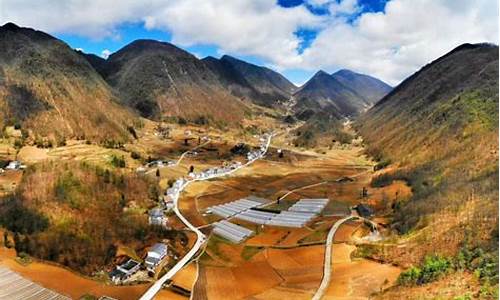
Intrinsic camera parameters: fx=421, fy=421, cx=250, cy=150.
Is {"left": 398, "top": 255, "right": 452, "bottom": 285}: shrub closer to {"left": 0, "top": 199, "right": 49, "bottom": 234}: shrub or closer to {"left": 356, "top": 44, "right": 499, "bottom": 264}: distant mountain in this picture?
{"left": 356, "top": 44, "right": 499, "bottom": 264}: distant mountain

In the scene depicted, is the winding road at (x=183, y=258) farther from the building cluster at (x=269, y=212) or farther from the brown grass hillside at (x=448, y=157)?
the brown grass hillside at (x=448, y=157)

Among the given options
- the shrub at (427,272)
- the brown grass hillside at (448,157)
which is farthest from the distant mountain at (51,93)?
the shrub at (427,272)

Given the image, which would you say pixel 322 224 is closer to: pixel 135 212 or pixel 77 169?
pixel 135 212

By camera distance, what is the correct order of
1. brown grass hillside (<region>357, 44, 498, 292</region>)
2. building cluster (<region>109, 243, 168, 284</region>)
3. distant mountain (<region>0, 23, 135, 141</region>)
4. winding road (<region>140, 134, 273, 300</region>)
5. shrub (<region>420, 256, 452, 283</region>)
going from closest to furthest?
shrub (<region>420, 256, 452, 283</region>) → winding road (<region>140, 134, 273, 300</region>) → building cluster (<region>109, 243, 168, 284</region>) → brown grass hillside (<region>357, 44, 498, 292</region>) → distant mountain (<region>0, 23, 135, 141</region>)

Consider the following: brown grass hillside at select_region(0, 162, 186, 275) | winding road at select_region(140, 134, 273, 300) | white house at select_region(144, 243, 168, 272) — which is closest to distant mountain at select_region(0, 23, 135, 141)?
winding road at select_region(140, 134, 273, 300)

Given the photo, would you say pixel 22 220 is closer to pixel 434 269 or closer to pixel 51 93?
pixel 434 269

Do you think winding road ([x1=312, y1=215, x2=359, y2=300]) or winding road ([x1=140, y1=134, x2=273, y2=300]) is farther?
winding road ([x1=140, y1=134, x2=273, y2=300])

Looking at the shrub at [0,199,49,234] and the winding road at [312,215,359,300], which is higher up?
the shrub at [0,199,49,234]

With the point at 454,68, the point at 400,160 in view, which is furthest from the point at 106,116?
the point at 454,68
